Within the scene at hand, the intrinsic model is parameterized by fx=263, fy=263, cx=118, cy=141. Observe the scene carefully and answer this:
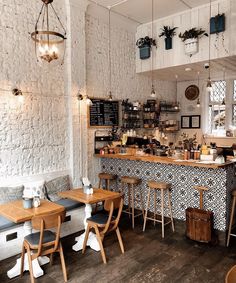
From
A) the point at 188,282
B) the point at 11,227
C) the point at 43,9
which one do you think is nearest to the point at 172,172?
the point at 188,282

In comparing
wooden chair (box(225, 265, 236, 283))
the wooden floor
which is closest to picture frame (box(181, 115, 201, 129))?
the wooden floor

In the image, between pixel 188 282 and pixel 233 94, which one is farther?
pixel 233 94

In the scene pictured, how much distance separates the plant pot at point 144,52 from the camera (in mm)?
6168

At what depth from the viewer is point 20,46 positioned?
4.23 metres

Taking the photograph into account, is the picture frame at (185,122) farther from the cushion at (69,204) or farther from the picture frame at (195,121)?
the cushion at (69,204)

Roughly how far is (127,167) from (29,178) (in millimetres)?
1885

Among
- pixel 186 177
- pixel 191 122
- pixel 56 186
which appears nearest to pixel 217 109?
pixel 191 122

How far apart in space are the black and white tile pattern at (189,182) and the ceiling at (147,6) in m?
3.15

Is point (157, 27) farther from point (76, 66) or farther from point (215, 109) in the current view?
point (215, 109)

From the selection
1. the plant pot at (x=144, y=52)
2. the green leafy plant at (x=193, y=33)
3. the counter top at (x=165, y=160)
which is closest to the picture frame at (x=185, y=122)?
the plant pot at (x=144, y=52)

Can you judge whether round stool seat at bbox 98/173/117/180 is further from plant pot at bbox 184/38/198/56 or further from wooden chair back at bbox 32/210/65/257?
plant pot at bbox 184/38/198/56

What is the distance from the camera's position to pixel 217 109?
7.52 meters

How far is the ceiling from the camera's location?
17.0 feet

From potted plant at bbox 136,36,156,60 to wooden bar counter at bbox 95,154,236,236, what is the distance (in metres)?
2.63
